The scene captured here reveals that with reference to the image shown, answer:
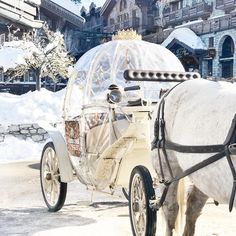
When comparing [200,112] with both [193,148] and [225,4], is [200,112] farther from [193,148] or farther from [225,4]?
[225,4]

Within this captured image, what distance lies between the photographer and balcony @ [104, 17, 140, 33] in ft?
132

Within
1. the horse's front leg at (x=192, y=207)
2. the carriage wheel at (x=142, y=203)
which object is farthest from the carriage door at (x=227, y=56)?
the horse's front leg at (x=192, y=207)

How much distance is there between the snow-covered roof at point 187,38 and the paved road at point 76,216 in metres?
22.0

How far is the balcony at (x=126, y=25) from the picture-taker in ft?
132

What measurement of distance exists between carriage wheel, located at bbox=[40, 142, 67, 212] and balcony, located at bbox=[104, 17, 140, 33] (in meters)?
34.4

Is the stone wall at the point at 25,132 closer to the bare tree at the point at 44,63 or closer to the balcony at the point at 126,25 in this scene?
the bare tree at the point at 44,63

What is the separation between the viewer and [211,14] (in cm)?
3272

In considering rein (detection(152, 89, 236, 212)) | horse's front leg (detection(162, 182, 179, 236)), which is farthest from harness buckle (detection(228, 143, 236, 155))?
horse's front leg (detection(162, 182, 179, 236))

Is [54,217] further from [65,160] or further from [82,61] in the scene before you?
[82,61]

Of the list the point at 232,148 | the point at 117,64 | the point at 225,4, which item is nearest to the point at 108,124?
the point at 117,64

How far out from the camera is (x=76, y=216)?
5992mm

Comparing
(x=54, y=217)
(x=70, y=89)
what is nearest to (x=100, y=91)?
(x=70, y=89)

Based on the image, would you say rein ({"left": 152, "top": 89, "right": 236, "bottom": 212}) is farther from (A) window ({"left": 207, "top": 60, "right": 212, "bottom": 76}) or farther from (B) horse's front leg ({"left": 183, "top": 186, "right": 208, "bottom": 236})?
(A) window ({"left": 207, "top": 60, "right": 212, "bottom": 76})

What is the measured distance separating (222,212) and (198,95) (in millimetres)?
2842
